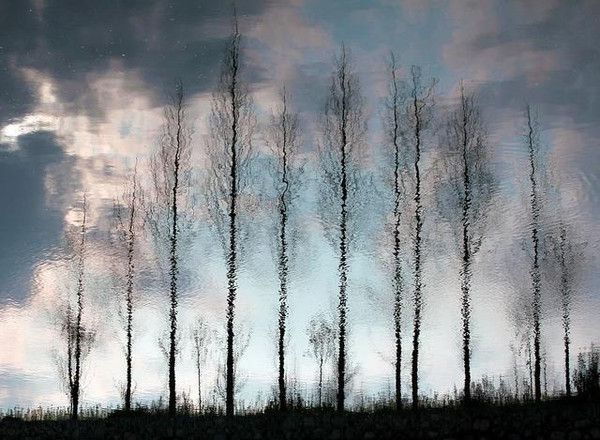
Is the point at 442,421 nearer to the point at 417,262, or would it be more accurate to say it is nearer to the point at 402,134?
the point at 417,262

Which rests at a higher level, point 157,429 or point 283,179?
point 283,179

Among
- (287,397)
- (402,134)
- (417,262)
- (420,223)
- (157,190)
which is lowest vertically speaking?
(287,397)

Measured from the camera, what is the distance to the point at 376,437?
28.1 ft

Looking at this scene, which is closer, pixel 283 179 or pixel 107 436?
pixel 107 436

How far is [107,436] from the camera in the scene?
1093cm

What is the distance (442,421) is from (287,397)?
70.3ft

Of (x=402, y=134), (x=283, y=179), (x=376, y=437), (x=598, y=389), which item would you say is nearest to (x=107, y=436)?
(x=376, y=437)

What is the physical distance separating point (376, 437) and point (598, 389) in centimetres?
1412

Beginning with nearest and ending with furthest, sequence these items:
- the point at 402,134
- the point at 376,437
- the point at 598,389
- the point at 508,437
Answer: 1. the point at 508,437
2. the point at 376,437
3. the point at 598,389
4. the point at 402,134

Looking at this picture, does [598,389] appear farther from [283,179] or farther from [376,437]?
[283,179]

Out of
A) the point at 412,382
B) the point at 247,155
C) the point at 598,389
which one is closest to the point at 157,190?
the point at 247,155

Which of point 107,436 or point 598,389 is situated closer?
point 107,436

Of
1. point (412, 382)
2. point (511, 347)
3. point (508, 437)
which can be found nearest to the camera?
point (508, 437)

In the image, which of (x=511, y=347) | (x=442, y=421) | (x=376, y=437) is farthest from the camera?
(x=511, y=347)
